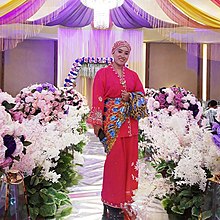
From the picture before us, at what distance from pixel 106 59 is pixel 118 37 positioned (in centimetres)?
64

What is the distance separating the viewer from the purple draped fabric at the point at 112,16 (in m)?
7.23

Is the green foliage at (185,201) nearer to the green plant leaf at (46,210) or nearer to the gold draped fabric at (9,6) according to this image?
the green plant leaf at (46,210)

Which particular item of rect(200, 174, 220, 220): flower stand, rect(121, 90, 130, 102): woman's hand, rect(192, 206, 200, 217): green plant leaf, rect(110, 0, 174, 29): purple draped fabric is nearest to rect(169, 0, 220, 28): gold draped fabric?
rect(110, 0, 174, 29): purple draped fabric

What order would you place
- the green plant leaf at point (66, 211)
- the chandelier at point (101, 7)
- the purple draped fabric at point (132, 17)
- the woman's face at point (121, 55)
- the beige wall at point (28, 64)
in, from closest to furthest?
the woman's face at point (121, 55) < the green plant leaf at point (66, 211) < the chandelier at point (101, 7) < the purple draped fabric at point (132, 17) < the beige wall at point (28, 64)

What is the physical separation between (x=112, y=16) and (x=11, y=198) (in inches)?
278

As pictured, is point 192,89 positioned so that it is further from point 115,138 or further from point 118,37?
point 115,138

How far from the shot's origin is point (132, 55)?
9469 millimetres

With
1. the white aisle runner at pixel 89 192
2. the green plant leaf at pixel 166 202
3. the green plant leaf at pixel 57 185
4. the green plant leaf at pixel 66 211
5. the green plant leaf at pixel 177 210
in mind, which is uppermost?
the green plant leaf at pixel 57 185

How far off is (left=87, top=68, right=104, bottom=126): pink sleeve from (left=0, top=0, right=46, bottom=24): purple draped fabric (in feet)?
9.02

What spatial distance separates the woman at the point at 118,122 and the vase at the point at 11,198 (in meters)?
1.03

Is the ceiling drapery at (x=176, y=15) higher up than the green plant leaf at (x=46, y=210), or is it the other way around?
the ceiling drapery at (x=176, y=15)

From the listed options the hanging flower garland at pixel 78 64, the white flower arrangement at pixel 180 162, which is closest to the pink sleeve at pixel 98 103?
the white flower arrangement at pixel 180 162

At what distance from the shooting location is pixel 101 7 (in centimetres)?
620

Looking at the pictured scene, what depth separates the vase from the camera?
1.75 meters
